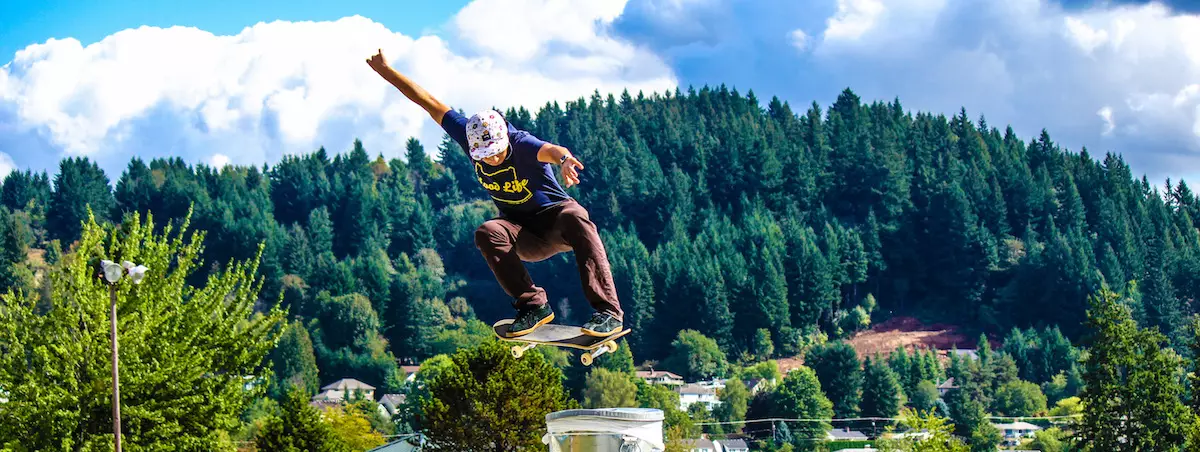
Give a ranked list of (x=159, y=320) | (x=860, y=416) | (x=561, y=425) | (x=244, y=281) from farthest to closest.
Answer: (x=860, y=416)
(x=244, y=281)
(x=159, y=320)
(x=561, y=425)

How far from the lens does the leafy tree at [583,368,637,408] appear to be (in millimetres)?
136875

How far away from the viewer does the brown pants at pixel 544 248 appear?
1695 cm

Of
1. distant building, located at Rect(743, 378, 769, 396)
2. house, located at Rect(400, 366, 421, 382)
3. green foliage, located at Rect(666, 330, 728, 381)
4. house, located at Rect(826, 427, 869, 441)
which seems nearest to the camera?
house, located at Rect(826, 427, 869, 441)

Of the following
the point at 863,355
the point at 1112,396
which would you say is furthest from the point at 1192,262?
the point at 1112,396

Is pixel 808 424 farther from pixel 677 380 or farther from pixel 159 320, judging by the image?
pixel 159 320

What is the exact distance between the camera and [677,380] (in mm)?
173500

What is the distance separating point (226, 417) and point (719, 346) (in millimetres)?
153587

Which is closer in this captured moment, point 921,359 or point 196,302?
point 196,302

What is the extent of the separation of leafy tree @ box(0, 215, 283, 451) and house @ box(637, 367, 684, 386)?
433 ft

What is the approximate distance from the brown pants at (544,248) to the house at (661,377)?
149043 millimetres

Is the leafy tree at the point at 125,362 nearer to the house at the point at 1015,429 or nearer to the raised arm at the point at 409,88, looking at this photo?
the raised arm at the point at 409,88

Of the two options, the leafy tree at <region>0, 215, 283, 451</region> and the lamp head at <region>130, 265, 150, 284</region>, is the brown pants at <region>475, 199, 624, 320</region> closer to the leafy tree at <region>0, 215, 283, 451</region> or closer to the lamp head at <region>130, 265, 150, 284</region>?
the lamp head at <region>130, 265, 150, 284</region>

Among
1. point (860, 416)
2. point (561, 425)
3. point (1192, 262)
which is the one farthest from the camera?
point (1192, 262)

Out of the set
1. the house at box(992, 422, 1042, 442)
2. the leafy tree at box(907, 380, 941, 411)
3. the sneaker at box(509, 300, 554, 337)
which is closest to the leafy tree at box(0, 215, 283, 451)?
the sneaker at box(509, 300, 554, 337)
